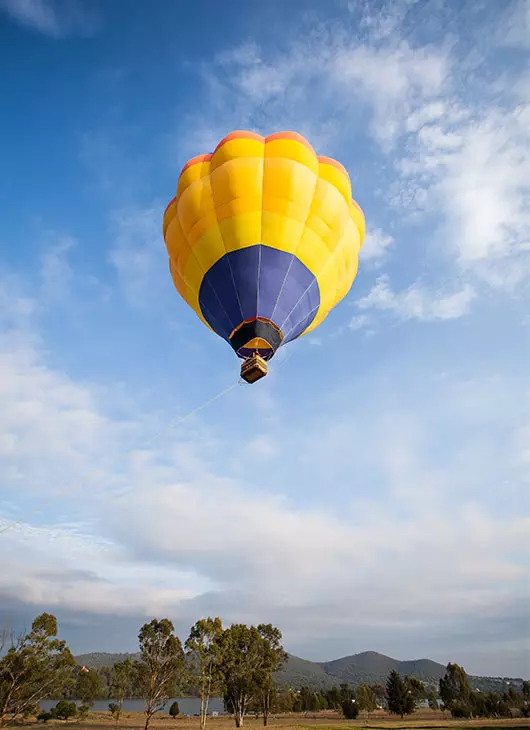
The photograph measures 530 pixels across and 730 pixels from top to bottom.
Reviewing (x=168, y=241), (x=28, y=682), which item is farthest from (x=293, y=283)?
(x=28, y=682)

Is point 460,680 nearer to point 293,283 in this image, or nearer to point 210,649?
point 210,649

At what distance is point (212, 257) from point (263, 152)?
375cm

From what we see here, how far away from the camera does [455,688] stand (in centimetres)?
6266

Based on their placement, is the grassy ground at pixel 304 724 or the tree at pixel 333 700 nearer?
the grassy ground at pixel 304 724

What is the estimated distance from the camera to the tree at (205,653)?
31938mm

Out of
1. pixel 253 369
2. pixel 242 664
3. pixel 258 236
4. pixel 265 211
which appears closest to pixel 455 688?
pixel 242 664

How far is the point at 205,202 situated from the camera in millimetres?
13617

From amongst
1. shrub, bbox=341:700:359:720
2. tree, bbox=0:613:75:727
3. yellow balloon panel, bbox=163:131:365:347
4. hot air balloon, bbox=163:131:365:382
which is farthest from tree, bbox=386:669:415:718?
yellow balloon panel, bbox=163:131:365:347

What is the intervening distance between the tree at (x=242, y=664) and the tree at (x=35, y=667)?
1267 cm

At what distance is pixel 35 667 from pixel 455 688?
206 ft

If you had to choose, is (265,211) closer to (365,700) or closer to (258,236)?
(258,236)

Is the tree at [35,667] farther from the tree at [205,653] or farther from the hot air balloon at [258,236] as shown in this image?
the hot air balloon at [258,236]

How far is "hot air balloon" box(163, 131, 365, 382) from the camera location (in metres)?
13.0

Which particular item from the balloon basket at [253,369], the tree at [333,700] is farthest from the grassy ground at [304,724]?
the tree at [333,700]
